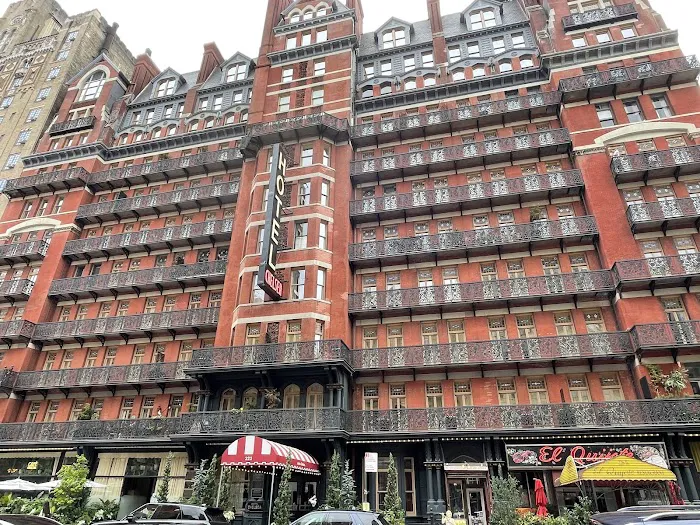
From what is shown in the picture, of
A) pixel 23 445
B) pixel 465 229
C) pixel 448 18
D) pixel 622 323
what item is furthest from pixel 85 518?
pixel 448 18

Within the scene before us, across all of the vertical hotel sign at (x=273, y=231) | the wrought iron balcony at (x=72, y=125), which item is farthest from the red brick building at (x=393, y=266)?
the wrought iron balcony at (x=72, y=125)

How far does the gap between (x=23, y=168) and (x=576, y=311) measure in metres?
45.6

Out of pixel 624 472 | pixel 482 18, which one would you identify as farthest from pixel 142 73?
pixel 624 472

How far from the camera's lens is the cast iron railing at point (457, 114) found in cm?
2958

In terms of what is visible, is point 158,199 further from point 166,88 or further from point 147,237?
point 166,88

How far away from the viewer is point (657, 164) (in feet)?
81.1

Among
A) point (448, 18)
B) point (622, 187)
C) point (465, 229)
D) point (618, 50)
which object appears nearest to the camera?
point (622, 187)

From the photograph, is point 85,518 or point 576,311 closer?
point 85,518

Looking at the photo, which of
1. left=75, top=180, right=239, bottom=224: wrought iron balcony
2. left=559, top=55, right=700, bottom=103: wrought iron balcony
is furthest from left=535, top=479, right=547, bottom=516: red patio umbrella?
left=75, top=180, right=239, bottom=224: wrought iron balcony

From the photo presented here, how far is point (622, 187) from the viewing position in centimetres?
2552

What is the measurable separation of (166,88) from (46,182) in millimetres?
13575

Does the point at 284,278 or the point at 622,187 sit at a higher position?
the point at 622,187

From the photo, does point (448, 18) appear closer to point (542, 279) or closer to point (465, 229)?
point (465, 229)

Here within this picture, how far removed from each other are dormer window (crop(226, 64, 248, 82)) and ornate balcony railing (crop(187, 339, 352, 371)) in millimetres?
26306
